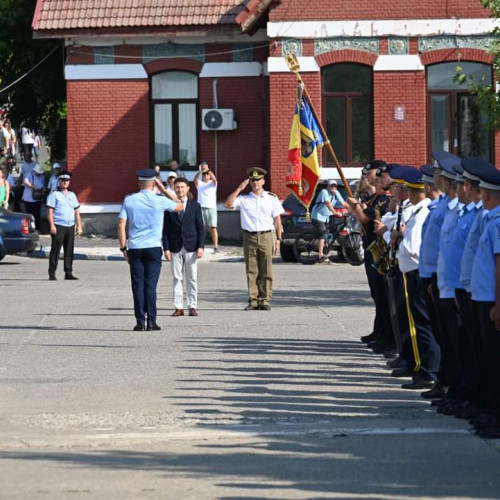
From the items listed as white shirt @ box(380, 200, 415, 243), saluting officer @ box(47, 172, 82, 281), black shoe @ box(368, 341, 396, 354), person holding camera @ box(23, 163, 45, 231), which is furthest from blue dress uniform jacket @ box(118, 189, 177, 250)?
person holding camera @ box(23, 163, 45, 231)

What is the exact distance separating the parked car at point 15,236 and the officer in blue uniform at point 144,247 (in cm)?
1206

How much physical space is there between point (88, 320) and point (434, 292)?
7848 mm

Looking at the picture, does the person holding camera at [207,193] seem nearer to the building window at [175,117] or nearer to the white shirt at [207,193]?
the white shirt at [207,193]

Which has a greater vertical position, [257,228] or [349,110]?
[349,110]

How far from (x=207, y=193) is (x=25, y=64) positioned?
7.68 meters

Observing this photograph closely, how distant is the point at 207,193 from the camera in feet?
107

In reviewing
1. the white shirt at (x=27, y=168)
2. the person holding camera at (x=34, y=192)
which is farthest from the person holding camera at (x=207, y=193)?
the white shirt at (x=27, y=168)

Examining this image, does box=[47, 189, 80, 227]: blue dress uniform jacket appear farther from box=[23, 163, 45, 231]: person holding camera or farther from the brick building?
box=[23, 163, 45, 231]: person holding camera

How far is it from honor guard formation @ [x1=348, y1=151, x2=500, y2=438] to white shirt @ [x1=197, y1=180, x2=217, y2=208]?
1778cm

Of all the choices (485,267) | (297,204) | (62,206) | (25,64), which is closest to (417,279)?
(485,267)

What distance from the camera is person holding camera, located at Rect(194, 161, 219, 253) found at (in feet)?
106

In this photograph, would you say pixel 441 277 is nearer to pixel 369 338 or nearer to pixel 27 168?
pixel 369 338

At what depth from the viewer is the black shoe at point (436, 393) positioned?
11.1 metres

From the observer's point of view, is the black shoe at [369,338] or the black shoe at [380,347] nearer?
the black shoe at [380,347]
